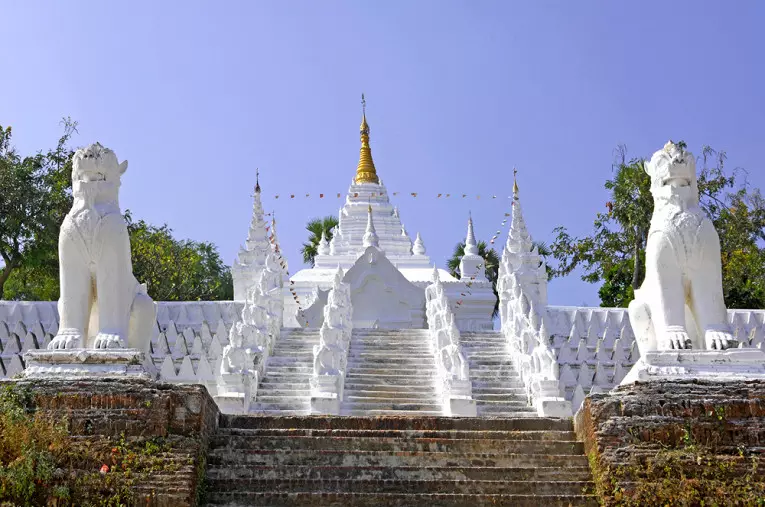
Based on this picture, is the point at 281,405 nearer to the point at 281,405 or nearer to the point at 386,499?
the point at 281,405

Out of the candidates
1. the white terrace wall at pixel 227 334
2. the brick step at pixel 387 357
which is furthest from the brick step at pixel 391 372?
the white terrace wall at pixel 227 334

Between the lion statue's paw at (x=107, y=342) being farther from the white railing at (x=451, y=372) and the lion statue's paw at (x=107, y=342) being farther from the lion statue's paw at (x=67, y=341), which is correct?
the white railing at (x=451, y=372)

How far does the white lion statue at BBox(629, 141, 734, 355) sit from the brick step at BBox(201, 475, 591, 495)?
7.54 ft

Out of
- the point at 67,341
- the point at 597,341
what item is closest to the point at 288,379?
the point at 67,341

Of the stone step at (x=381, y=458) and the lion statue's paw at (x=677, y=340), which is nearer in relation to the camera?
the stone step at (x=381, y=458)

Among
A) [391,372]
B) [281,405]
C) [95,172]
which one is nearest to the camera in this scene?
[95,172]

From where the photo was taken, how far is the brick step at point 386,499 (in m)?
9.67

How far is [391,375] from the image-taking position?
18250mm

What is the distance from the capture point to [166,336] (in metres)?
23.7

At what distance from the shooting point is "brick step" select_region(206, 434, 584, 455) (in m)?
10.7

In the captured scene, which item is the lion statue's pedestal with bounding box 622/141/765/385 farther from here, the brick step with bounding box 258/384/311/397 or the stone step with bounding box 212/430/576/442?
the brick step with bounding box 258/384/311/397

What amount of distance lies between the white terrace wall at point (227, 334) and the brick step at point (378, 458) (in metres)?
9.74

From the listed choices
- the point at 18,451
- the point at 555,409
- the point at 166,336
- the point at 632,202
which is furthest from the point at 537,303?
the point at 18,451

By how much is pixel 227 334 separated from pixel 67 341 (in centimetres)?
1196
